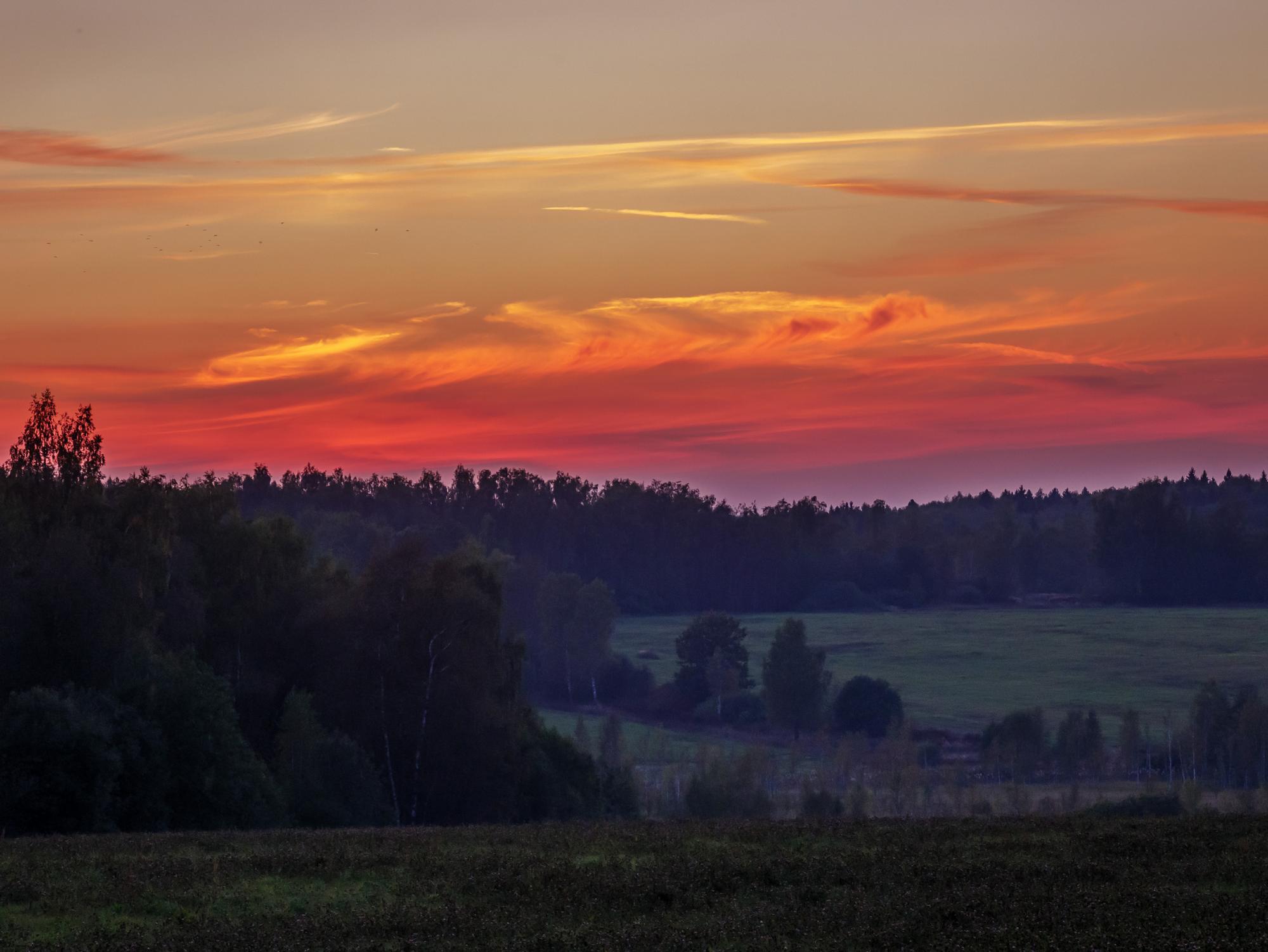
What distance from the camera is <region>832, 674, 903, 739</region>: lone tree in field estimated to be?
159750mm

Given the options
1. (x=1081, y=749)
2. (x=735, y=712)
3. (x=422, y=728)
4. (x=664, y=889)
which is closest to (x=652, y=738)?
(x=735, y=712)

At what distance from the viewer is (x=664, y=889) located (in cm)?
2567

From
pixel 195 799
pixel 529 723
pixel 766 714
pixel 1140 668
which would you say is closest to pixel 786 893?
pixel 195 799

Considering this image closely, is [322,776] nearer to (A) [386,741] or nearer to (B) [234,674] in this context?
(A) [386,741]

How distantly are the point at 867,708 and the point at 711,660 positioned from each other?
2236 centimetres

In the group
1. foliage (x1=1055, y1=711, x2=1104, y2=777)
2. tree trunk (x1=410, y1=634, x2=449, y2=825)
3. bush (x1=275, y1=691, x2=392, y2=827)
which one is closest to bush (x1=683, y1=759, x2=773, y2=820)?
tree trunk (x1=410, y1=634, x2=449, y2=825)

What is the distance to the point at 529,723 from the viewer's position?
7675 cm

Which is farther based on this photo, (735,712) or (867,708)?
(735,712)

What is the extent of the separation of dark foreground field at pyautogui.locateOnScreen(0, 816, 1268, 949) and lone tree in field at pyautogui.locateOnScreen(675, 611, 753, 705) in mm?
139818

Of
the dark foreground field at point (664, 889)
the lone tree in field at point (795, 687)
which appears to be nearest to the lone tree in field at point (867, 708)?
the lone tree in field at point (795, 687)

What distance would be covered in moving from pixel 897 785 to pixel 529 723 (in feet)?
176

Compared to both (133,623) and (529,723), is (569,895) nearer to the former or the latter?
(133,623)

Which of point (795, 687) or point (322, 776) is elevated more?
point (322, 776)

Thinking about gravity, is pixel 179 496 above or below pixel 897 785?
above
